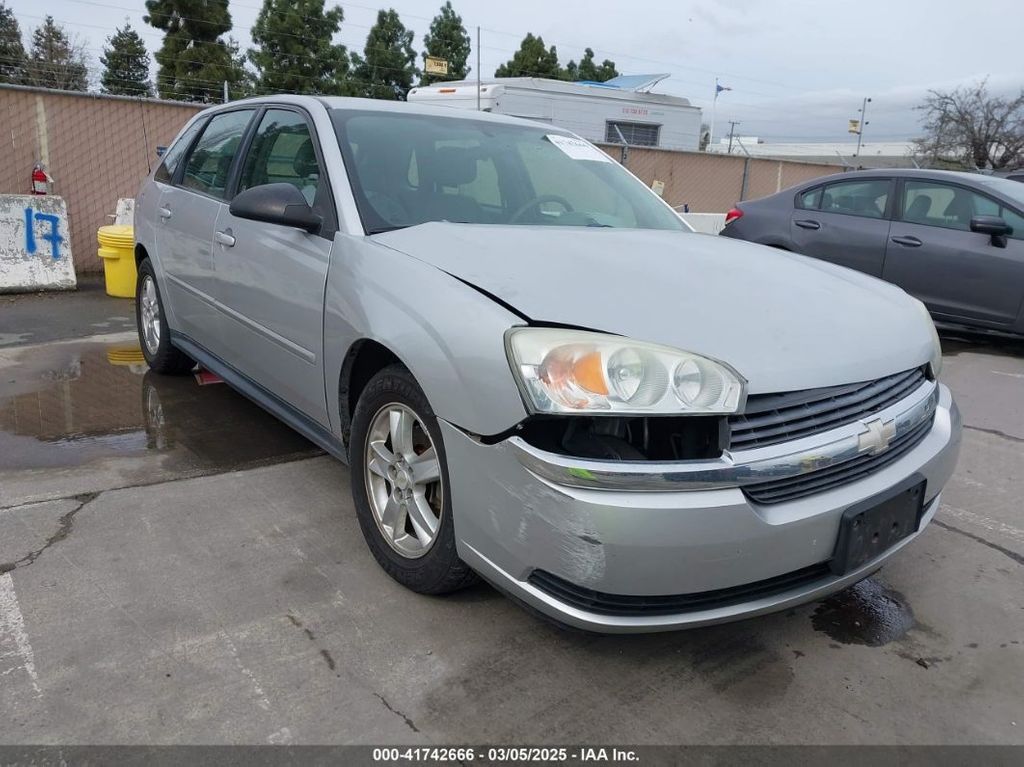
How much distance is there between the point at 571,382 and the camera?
1.99 m

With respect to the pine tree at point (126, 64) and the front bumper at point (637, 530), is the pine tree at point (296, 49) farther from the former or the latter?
the front bumper at point (637, 530)

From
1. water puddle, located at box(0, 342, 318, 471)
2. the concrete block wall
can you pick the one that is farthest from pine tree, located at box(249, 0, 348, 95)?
water puddle, located at box(0, 342, 318, 471)

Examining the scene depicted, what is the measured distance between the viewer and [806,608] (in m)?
2.72

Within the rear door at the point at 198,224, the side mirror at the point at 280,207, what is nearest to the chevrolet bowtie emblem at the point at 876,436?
the side mirror at the point at 280,207

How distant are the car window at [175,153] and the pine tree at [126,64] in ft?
106

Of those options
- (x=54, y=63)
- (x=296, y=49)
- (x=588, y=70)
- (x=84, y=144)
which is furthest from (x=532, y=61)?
(x=84, y=144)

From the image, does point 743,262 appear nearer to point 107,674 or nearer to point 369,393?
point 369,393

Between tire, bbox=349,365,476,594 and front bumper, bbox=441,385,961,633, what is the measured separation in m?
0.20

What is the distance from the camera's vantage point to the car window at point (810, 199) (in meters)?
7.54

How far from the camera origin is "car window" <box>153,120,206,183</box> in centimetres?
465

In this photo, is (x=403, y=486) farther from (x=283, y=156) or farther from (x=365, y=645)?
(x=283, y=156)

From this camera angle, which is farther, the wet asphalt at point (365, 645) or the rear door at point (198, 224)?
the rear door at point (198, 224)

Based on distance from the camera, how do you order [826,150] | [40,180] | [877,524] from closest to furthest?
1. [877,524]
2. [40,180]
3. [826,150]

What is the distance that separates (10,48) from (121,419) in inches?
1482
